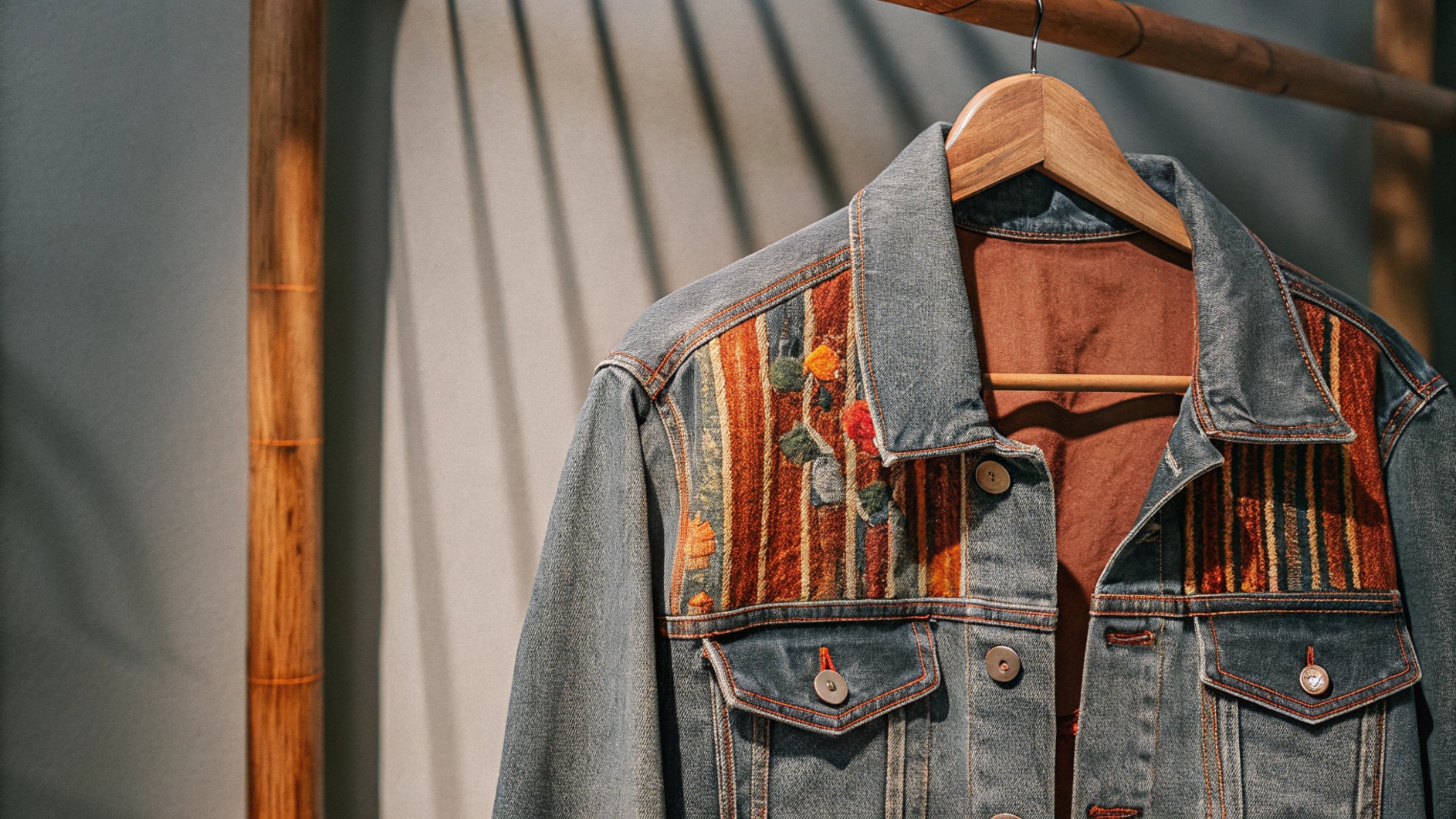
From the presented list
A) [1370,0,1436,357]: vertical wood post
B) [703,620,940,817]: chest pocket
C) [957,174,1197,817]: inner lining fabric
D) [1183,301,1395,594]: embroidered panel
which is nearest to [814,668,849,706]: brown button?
[703,620,940,817]: chest pocket

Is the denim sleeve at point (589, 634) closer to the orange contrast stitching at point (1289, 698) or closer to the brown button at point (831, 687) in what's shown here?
the brown button at point (831, 687)

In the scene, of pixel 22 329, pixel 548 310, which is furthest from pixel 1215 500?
pixel 22 329

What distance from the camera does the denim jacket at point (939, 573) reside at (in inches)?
27.9

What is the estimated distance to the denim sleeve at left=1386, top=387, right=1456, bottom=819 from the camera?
2.74ft

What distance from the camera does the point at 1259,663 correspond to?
0.79 metres

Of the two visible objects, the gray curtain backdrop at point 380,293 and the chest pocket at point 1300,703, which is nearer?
the chest pocket at point 1300,703

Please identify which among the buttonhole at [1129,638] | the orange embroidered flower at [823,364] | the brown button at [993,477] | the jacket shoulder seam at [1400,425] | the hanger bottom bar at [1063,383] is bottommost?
the buttonhole at [1129,638]

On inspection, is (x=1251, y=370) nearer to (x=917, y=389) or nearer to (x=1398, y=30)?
(x=917, y=389)

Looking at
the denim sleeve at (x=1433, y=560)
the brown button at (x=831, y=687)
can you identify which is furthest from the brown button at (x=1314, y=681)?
the brown button at (x=831, y=687)

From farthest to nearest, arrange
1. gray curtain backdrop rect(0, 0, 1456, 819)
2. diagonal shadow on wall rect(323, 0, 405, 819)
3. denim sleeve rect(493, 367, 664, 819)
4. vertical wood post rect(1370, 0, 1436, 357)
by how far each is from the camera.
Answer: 1. vertical wood post rect(1370, 0, 1436, 357)
2. diagonal shadow on wall rect(323, 0, 405, 819)
3. gray curtain backdrop rect(0, 0, 1456, 819)
4. denim sleeve rect(493, 367, 664, 819)

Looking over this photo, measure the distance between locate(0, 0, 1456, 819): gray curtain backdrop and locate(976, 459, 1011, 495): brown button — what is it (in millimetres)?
570

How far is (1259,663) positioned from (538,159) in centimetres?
95

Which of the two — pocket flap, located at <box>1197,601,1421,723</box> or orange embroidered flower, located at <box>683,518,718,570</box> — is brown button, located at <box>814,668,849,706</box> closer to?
orange embroidered flower, located at <box>683,518,718,570</box>

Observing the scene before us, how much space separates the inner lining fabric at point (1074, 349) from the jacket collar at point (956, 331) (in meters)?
0.06
